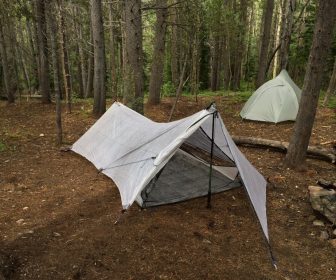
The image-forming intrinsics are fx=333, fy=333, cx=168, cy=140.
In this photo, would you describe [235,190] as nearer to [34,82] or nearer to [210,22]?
[210,22]

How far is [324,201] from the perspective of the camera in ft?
19.0

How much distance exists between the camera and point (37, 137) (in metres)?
9.77

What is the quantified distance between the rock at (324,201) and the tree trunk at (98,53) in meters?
7.86

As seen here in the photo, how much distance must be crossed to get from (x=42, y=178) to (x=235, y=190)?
13.5 feet

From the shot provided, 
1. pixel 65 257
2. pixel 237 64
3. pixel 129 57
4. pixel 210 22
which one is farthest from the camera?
pixel 237 64

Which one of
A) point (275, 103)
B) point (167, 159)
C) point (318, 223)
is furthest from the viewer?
point (275, 103)

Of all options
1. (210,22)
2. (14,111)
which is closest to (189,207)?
(14,111)

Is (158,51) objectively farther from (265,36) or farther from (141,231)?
(141,231)

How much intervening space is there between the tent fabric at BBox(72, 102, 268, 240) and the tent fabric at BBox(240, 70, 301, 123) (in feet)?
18.3

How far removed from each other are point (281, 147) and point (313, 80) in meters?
2.24

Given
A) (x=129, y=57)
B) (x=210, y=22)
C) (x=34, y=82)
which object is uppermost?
(x=210, y=22)

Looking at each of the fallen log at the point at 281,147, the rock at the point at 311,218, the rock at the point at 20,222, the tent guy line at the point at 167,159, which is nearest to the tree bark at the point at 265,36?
the fallen log at the point at 281,147

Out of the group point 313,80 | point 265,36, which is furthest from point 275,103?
point 313,80

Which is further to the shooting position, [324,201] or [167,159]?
[324,201]
